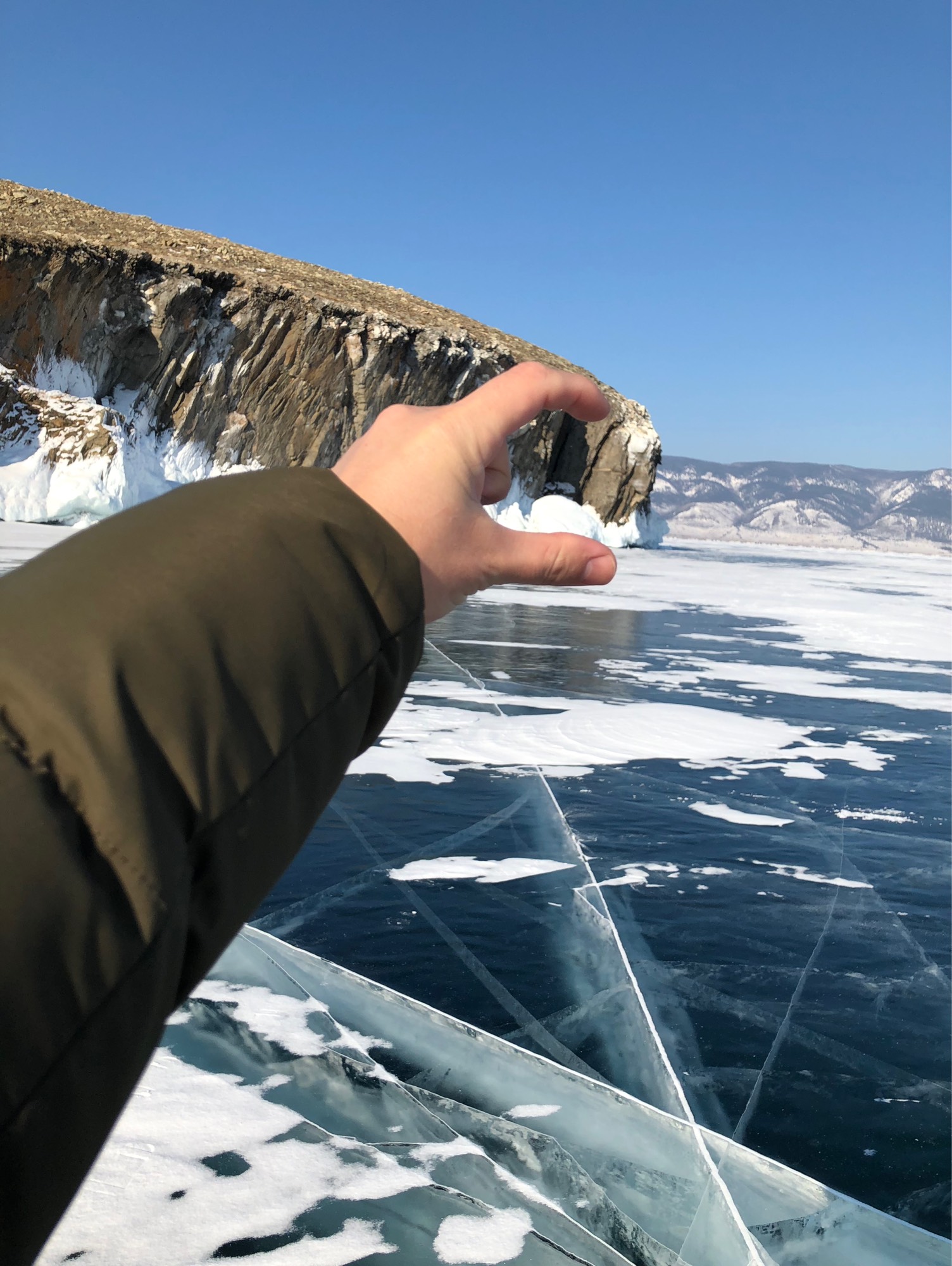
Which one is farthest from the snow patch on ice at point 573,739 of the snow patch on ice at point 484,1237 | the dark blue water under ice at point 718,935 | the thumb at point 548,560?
the thumb at point 548,560

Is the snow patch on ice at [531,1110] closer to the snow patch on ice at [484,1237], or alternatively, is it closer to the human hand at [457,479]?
the snow patch on ice at [484,1237]

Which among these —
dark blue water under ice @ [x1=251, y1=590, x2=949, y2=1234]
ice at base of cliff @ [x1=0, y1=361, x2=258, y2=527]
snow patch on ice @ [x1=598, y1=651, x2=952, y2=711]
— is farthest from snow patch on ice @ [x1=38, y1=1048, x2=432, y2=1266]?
ice at base of cliff @ [x1=0, y1=361, x2=258, y2=527]

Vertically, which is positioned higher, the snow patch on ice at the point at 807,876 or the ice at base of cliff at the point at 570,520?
the ice at base of cliff at the point at 570,520

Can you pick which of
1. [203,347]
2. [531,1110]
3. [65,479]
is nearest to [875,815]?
[531,1110]

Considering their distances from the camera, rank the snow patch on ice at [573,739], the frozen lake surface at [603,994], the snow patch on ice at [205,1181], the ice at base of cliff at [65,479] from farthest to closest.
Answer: the ice at base of cliff at [65,479]
the snow patch on ice at [573,739]
the frozen lake surface at [603,994]
the snow patch on ice at [205,1181]

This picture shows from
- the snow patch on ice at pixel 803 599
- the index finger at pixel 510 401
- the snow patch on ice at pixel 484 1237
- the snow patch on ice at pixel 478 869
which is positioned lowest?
the snow patch on ice at pixel 484 1237

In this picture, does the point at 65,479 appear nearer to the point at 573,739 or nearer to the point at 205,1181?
the point at 573,739

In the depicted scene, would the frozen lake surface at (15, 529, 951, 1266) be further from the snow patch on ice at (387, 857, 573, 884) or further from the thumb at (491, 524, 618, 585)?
the thumb at (491, 524, 618, 585)
